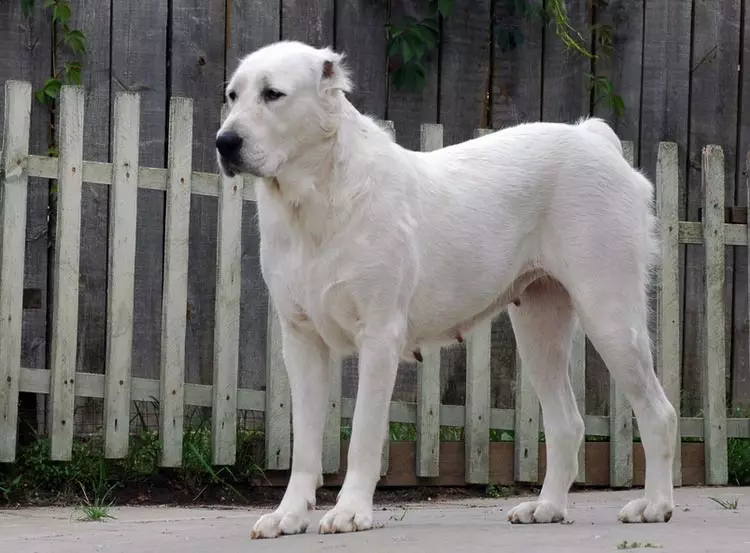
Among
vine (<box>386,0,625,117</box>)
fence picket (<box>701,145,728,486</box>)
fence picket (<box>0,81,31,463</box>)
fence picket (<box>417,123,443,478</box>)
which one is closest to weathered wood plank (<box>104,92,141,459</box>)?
fence picket (<box>0,81,31,463</box>)

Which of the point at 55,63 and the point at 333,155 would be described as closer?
the point at 333,155

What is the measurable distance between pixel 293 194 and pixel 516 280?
1.11 m

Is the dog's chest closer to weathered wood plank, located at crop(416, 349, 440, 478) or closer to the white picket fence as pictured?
the white picket fence

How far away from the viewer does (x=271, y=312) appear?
6.07 meters

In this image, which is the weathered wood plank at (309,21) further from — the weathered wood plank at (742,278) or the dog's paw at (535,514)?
the dog's paw at (535,514)

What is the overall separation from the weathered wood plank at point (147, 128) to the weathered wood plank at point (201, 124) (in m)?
0.10

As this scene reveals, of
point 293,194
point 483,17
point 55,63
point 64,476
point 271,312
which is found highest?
point 483,17

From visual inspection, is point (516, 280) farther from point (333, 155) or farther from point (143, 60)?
point (143, 60)

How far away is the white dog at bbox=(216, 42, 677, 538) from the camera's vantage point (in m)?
4.31

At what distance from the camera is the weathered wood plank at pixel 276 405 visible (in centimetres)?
612

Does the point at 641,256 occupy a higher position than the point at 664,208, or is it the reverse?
the point at 664,208

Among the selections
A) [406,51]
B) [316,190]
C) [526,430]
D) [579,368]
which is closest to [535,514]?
[316,190]

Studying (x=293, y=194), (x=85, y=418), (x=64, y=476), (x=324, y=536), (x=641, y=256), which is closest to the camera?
(x=324, y=536)

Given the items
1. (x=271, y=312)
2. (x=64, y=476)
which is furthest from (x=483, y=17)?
(x=64, y=476)
